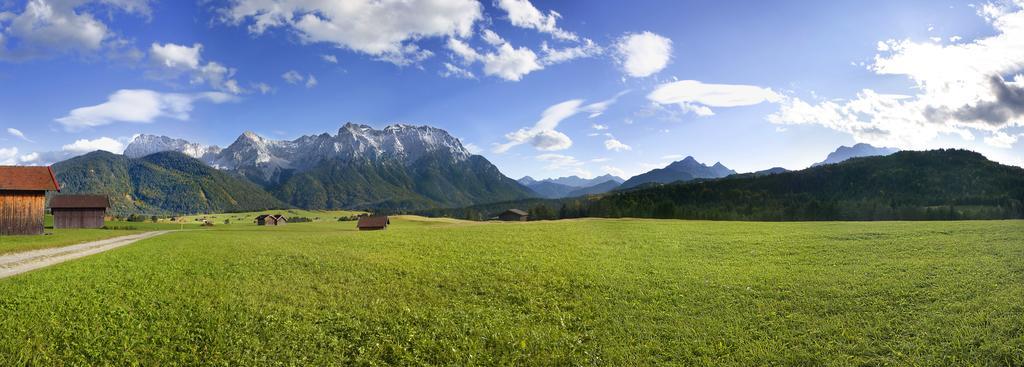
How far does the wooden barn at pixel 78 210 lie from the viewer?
86.9m

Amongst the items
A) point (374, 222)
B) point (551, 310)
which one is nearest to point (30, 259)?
point (551, 310)

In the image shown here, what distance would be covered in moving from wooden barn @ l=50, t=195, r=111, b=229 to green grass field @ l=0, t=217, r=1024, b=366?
87.4 meters

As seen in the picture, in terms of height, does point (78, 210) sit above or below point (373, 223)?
above

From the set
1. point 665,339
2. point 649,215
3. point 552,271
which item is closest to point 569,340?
point 665,339

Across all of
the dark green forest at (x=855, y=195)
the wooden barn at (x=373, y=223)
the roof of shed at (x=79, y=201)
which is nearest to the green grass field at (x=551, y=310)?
the wooden barn at (x=373, y=223)

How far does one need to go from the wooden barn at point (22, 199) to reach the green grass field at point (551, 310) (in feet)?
164

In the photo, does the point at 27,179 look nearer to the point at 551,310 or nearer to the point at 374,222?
the point at 374,222

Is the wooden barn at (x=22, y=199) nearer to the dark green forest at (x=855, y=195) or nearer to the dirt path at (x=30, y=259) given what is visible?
the dirt path at (x=30, y=259)

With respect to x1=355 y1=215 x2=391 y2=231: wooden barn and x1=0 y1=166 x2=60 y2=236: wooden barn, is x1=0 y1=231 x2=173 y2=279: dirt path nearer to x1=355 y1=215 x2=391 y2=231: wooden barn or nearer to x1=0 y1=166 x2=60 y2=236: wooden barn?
x1=0 y1=166 x2=60 y2=236: wooden barn

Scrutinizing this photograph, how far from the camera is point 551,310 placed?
1669 cm

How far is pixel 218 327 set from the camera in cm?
1491

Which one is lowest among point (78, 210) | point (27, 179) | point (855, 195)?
point (855, 195)

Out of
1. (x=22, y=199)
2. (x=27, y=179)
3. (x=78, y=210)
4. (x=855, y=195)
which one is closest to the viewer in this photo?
(x=22, y=199)

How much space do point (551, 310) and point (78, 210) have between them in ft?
370
